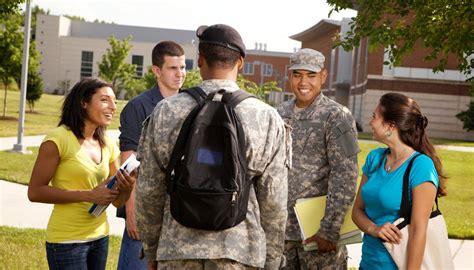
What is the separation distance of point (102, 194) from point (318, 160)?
A: 1.39 metres

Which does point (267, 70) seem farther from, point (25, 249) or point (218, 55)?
point (218, 55)

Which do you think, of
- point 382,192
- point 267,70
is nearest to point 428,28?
point 382,192

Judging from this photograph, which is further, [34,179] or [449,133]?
[449,133]

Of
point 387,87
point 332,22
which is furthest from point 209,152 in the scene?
point 332,22

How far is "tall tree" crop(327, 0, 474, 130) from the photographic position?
7449mm

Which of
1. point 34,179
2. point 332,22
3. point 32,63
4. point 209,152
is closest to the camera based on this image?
point 209,152

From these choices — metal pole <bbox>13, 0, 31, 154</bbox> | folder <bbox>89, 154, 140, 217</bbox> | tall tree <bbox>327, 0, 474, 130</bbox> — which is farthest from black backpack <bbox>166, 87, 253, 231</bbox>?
metal pole <bbox>13, 0, 31, 154</bbox>

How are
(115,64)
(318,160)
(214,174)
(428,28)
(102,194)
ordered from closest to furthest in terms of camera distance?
(214,174) < (102,194) < (318,160) < (428,28) < (115,64)

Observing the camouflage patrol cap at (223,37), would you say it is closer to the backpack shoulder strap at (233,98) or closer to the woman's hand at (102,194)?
the backpack shoulder strap at (233,98)

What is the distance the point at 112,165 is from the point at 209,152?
1817 millimetres

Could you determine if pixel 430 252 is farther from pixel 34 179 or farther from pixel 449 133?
pixel 449 133

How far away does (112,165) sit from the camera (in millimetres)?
4941

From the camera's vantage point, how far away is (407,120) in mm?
4219

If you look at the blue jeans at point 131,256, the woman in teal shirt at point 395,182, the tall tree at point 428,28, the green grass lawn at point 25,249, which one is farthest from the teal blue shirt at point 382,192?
the green grass lawn at point 25,249
